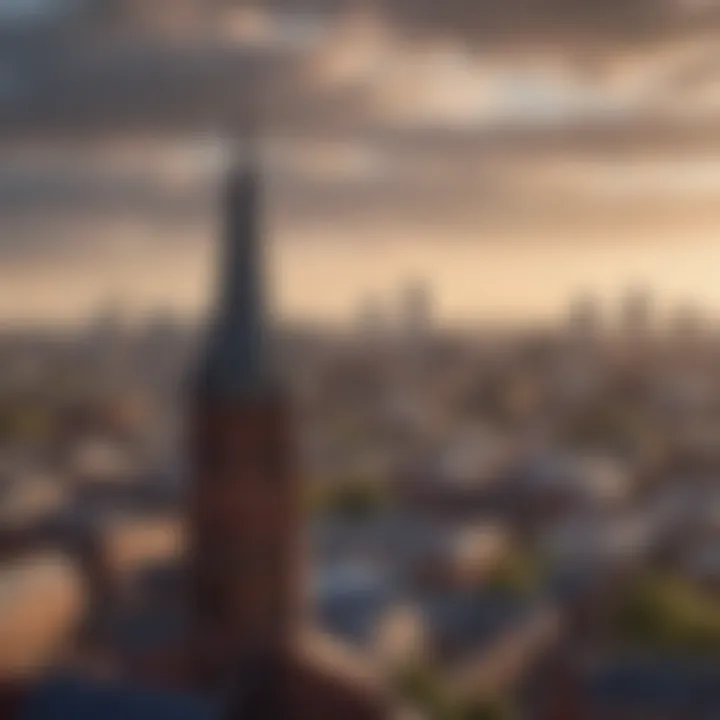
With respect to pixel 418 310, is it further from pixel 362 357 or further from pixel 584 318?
pixel 584 318

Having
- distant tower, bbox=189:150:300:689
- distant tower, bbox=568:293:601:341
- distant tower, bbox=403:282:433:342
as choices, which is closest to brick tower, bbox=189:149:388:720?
distant tower, bbox=189:150:300:689

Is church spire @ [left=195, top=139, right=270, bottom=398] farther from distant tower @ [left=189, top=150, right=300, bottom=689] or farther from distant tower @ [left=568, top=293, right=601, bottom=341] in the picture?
distant tower @ [left=568, top=293, right=601, bottom=341]

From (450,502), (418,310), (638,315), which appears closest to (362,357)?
(418,310)

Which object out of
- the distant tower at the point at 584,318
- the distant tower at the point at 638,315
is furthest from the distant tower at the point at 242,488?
the distant tower at the point at 638,315

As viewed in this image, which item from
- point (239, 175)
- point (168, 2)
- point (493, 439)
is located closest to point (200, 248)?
point (239, 175)

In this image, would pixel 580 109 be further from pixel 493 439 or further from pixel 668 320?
pixel 493 439

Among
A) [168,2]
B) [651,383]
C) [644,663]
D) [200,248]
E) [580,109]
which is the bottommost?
[644,663]

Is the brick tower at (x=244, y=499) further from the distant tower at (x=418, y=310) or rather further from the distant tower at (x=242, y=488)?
the distant tower at (x=418, y=310)
